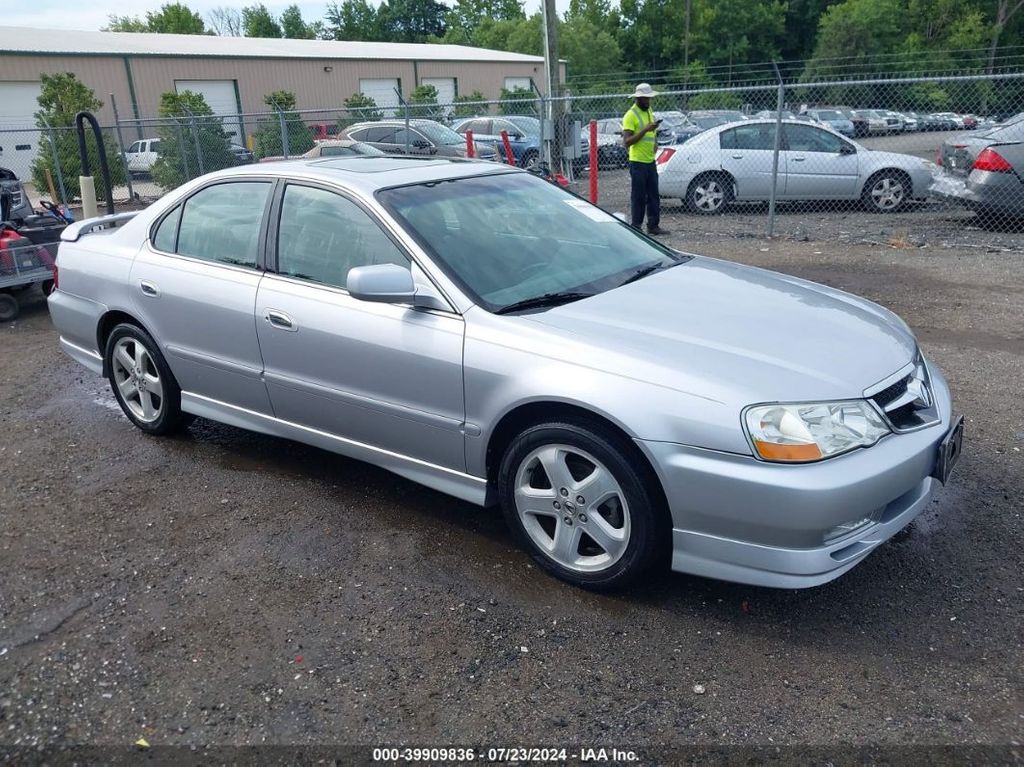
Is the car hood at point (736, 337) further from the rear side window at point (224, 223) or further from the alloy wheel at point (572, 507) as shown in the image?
the rear side window at point (224, 223)

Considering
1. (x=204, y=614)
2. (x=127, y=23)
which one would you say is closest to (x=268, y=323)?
(x=204, y=614)

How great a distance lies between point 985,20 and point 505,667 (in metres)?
62.2

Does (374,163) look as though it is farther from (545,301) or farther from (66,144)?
(66,144)

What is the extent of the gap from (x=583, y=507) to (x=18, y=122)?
33.1 metres

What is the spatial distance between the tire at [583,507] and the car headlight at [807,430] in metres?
0.44

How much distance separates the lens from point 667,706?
9.09 ft

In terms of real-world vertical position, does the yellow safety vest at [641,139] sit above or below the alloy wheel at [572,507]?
above

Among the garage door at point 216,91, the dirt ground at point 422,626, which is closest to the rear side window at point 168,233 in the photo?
the dirt ground at point 422,626

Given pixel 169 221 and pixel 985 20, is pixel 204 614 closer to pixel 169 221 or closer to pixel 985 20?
pixel 169 221

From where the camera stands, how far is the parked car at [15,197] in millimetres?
9078

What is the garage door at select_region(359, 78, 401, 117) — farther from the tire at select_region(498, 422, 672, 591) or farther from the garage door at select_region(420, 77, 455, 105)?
the tire at select_region(498, 422, 672, 591)

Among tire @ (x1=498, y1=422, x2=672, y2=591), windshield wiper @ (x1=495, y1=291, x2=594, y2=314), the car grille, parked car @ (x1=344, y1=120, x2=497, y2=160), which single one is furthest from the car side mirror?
parked car @ (x1=344, y1=120, x2=497, y2=160)

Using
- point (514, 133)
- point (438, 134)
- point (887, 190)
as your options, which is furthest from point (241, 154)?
point (887, 190)

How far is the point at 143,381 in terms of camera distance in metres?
5.00
